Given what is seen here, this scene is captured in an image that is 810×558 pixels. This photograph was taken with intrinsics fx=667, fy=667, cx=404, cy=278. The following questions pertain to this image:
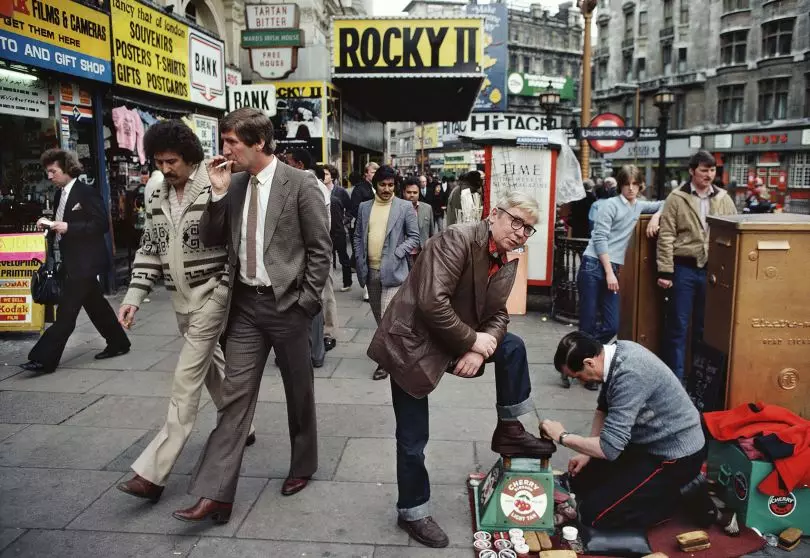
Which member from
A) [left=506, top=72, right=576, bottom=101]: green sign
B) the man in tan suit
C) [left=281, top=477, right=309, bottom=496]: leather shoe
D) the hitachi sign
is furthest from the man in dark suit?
[left=506, top=72, right=576, bottom=101]: green sign

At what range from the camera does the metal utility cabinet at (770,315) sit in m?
4.04

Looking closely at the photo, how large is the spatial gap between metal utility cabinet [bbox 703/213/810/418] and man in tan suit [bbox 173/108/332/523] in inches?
100.0

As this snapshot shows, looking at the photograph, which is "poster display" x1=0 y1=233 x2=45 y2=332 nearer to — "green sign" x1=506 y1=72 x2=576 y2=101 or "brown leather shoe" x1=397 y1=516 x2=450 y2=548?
"brown leather shoe" x1=397 y1=516 x2=450 y2=548

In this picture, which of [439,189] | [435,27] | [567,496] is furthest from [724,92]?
[567,496]

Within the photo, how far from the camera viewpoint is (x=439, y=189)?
21.5m

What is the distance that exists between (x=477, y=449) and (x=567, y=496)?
35.4 inches

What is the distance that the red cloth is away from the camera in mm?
3244

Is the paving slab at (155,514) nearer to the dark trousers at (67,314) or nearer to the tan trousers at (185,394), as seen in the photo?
the tan trousers at (185,394)

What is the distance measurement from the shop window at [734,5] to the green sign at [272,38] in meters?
37.3

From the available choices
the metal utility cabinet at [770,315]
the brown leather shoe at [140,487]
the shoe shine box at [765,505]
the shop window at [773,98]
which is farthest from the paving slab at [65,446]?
the shop window at [773,98]

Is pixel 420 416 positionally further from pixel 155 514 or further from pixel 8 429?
pixel 8 429

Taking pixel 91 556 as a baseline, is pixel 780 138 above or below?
above

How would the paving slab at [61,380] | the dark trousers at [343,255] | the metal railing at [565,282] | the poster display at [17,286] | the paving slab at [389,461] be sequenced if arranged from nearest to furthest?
the paving slab at [389,461]
the paving slab at [61,380]
the poster display at [17,286]
the metal railing at [565,282]
the dark trousers at [343,255]

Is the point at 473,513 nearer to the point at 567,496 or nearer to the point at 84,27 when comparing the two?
the point at 567,496
